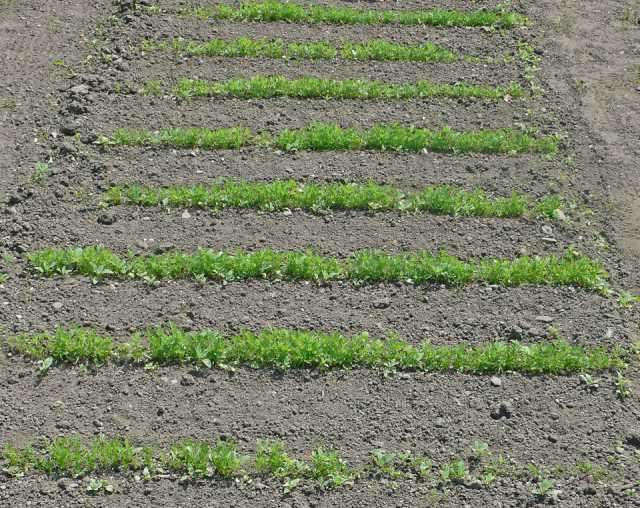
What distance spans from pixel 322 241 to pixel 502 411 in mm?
2103

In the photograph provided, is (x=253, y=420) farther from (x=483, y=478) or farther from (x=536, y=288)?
(x=536, y=288)

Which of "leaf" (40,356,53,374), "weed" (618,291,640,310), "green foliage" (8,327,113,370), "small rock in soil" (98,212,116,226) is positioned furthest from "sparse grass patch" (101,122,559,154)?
"leaf" (40,356,53,374)

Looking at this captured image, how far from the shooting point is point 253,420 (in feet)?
20.1

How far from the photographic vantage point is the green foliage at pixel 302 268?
279 inches

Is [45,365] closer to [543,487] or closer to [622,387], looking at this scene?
[543,487]

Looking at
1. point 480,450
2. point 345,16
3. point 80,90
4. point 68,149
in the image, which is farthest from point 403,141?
point 480,450

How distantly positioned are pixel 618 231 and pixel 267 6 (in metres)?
4.76

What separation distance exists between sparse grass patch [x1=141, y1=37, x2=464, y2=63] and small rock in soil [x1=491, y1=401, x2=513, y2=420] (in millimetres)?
4633

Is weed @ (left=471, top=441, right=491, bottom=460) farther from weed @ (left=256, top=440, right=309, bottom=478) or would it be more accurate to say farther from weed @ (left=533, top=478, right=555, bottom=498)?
weed @ (left=256, top=440, right=309, bottom=478)

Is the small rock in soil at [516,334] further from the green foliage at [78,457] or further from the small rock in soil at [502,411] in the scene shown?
the green foliage at [78,457]

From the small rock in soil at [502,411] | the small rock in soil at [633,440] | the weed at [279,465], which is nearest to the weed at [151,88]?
the weed at [279,465]

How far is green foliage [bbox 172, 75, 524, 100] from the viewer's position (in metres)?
8.98

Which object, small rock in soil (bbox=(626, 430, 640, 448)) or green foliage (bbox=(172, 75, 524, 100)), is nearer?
small rock in soil (bbox=(626, 430, 640, 448))

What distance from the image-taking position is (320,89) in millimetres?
9047
